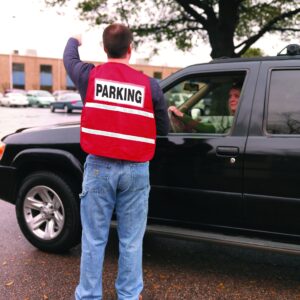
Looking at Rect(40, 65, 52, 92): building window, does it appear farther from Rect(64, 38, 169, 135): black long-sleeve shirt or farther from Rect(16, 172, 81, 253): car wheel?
Rect(64, 38, 169, 135): black long-sleeve shirt

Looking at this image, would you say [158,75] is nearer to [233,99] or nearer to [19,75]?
[19,75]

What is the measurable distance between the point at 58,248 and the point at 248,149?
204 cm

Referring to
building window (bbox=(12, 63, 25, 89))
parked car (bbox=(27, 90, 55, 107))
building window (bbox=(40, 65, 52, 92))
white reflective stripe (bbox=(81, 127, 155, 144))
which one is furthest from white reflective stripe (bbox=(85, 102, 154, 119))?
building window (bbox=(40, 65, 52, 92))

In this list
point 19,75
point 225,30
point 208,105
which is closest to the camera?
point 208,105

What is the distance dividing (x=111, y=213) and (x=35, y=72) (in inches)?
2953

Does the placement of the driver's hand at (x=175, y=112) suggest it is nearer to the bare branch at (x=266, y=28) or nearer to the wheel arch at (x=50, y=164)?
the wheel arch at (x=50, y=164)

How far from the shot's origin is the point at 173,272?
3746mm

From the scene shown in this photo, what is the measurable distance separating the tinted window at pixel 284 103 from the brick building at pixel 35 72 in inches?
2661

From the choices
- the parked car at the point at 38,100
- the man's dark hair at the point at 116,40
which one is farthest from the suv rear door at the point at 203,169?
the parked car at the point at 38,100

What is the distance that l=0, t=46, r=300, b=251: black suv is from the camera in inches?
125

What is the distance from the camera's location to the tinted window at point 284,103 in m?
3.21

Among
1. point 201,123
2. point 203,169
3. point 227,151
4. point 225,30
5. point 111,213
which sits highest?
point 225,30

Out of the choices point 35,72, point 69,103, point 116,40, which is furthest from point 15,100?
point 116,40

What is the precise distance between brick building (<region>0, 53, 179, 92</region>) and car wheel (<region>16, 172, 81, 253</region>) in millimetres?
67040
